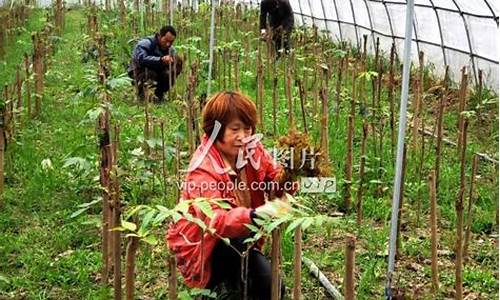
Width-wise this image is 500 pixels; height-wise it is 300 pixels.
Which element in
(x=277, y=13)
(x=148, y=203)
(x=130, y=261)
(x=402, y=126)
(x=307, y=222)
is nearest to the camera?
(x=307, y=222)

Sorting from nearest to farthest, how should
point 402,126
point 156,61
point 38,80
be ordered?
point 402,126 → point 38,80 → point 156,61

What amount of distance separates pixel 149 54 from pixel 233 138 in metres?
4.12

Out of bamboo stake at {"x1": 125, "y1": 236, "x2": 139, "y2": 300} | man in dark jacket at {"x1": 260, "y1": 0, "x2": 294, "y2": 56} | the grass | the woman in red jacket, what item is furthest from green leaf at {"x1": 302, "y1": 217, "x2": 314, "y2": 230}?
man in dark jacket at {"x1": 260, "y1": 0, "x2": 294, "y2": 56}

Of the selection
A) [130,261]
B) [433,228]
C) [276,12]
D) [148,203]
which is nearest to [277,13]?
[276,12]

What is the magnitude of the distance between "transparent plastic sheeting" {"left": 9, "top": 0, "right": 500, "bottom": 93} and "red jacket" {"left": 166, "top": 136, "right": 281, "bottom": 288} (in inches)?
158

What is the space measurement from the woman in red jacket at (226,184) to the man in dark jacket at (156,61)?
12.3 ft

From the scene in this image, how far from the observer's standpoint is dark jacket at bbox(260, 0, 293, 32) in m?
8.59

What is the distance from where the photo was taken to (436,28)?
7781mm

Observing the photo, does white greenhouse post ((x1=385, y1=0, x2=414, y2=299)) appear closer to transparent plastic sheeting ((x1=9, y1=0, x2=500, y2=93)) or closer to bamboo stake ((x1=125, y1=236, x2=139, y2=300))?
bamboo stake ((x1=125, y1=236, x2=139, y2=300))

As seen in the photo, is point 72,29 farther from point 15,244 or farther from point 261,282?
point 261,282

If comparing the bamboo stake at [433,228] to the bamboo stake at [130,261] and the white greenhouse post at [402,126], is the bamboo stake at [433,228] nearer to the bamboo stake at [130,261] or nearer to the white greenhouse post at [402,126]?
the white greenhouse post at [402,126]

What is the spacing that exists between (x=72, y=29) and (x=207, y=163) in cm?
858

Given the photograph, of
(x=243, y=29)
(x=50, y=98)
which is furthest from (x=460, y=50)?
(x=50, y=98)

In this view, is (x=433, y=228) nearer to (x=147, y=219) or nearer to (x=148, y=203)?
(x=147, y=219)
